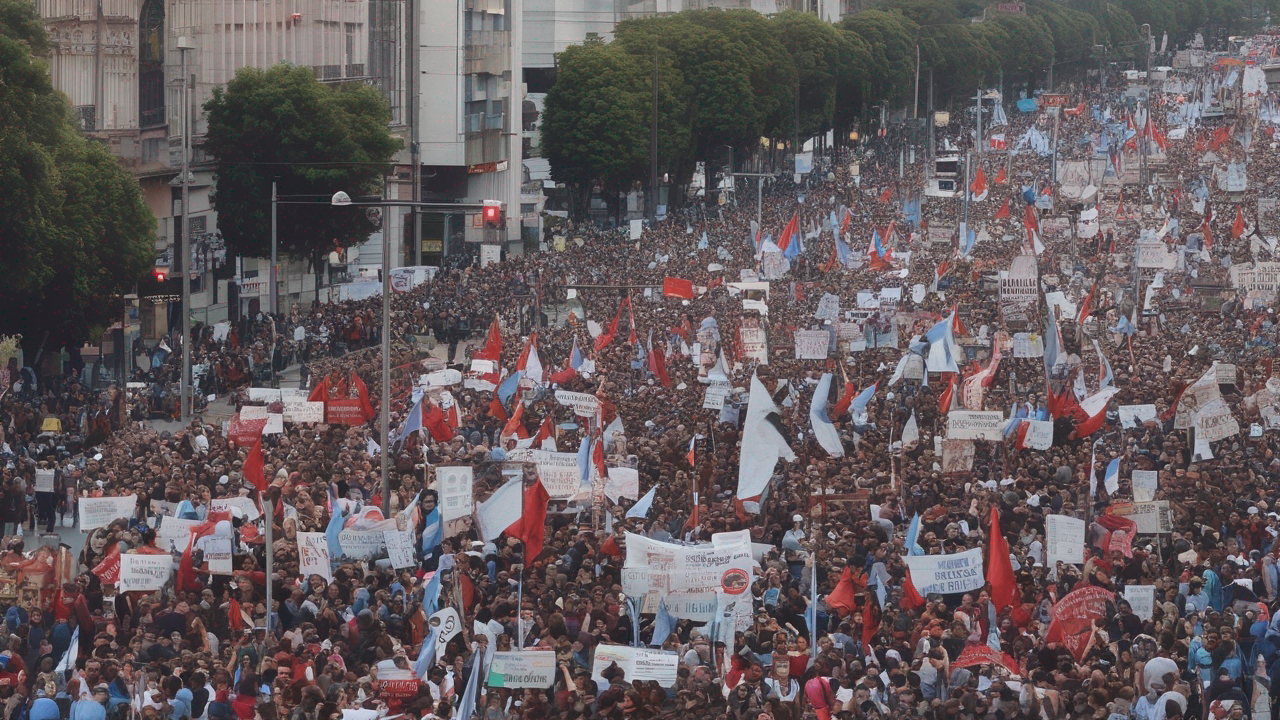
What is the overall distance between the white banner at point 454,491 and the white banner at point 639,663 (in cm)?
511

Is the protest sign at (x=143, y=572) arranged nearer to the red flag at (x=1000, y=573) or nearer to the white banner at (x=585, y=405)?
the red flag at (x=1000, y=573)

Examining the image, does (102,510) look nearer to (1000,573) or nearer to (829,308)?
(1000,573)

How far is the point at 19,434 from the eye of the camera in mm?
33219

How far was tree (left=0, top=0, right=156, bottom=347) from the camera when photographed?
37.6m

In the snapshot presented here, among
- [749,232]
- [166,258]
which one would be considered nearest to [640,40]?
[749,232]

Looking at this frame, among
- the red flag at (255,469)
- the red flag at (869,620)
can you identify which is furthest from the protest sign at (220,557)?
the red flag at (869,620)

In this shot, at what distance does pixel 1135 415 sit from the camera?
96.9 feet

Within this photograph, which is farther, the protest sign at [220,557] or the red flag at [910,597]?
the protest sign at [220,557]

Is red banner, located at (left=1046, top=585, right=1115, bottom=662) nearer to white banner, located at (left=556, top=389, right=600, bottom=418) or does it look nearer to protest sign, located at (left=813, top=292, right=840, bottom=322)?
white banner, located at (left=556, top=389, right=600, bottom=418)

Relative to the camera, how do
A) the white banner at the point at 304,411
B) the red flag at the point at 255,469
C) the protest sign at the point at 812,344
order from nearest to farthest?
the red flag at the point at 255,469
the white banner at the point at 304,411
the protest sign at the point at 812,344

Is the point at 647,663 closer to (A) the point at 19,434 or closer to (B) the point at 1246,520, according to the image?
(B) the point at 1246,520

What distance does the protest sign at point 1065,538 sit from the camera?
20938mm

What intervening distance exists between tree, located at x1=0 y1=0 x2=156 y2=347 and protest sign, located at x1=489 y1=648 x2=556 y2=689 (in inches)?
864

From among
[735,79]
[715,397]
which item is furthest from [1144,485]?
[735,79]
